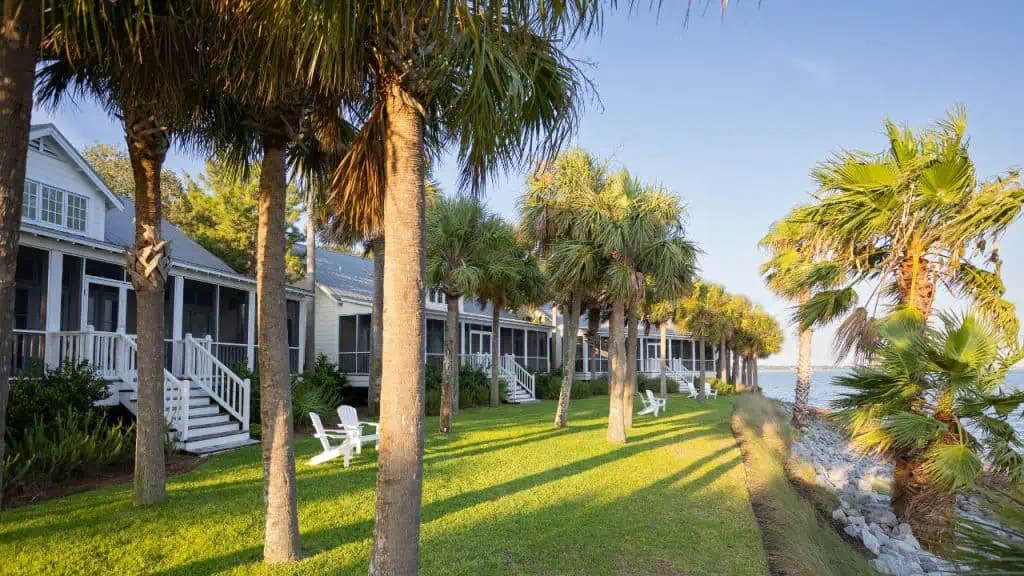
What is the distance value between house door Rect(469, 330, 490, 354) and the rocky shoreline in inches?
591

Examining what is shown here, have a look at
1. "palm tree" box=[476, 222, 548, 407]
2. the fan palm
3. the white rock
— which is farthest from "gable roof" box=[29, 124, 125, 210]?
the white rock

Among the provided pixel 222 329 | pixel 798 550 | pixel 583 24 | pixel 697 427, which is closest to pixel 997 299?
pixel 798 550

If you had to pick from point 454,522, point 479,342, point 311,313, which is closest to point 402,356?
point 454,522

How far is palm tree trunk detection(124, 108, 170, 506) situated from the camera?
25.0 feet

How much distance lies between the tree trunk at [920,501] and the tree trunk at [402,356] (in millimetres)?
7247

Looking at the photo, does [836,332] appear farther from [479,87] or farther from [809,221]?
[479,87]

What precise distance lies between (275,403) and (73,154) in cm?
1313

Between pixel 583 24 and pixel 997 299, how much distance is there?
857 cm

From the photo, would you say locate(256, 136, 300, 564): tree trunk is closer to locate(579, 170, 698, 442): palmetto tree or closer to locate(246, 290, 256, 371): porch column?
locate(579, 170, 698, 442): palmetto tree

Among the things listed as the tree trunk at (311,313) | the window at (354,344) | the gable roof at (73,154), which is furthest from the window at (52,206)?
the window at (354,344)

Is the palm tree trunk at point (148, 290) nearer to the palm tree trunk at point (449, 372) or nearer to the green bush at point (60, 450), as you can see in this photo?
the green bush at point (60, 450)

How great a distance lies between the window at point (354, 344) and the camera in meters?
25.0

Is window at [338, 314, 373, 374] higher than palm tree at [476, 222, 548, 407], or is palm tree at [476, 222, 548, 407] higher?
palm tree at [476, 222, 548, 407]

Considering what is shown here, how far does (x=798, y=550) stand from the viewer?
7180mm
